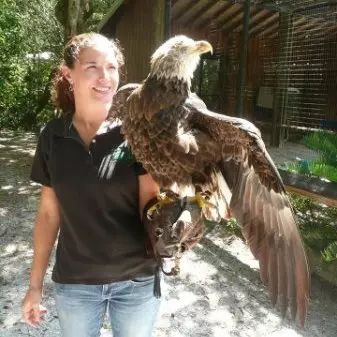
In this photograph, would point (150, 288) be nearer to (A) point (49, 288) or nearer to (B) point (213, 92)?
(A) point (49, 288)

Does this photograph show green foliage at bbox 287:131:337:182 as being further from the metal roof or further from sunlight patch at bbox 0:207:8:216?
sunlight patch at bbox 0:207:8:216

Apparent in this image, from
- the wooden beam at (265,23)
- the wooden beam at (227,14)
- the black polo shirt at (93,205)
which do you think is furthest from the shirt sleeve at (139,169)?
the wooden beam at (265,23)

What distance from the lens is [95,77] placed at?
1784 millimetres

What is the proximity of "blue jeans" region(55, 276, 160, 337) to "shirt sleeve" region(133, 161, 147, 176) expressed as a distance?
46cm

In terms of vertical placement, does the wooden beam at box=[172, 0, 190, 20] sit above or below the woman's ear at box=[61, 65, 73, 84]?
above

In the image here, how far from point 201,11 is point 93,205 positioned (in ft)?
24.2

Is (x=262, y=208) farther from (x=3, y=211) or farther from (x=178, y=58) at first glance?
(x=3, y=211)

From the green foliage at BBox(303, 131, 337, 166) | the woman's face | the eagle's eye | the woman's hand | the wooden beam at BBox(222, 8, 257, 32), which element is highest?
the wooden beam at BBox(222, 8, 257, 32)

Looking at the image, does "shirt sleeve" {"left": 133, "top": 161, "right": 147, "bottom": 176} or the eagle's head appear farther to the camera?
the eagle's head

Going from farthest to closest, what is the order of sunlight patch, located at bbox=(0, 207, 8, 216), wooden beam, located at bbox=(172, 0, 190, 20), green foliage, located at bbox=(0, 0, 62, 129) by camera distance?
green foliage, located at bbox=(0, 0, 62, 129) < wooden beam, located at bbox=(172, 0, 190, 20) < sunlight patch, located at bbox=(0, 207, 8, 216)

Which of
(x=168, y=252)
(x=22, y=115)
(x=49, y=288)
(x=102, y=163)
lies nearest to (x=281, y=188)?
(x=168, y=252)

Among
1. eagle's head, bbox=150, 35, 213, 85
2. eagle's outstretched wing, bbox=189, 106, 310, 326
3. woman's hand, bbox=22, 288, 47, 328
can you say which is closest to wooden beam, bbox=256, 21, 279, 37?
eagle's head, bbox=150, 35, 213, 85

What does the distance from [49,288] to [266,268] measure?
2.45 metres

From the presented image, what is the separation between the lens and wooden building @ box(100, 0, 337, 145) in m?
7.61
